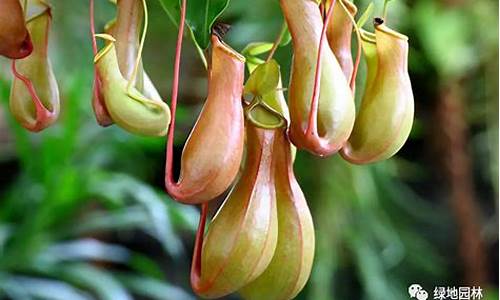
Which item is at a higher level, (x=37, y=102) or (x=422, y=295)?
(x=37, y=102)

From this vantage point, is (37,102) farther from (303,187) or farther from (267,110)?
(303,187)

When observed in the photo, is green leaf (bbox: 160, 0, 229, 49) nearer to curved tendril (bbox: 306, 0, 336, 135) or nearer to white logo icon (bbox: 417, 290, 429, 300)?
curved tendril (bbox: 306, 0, 336, 135)

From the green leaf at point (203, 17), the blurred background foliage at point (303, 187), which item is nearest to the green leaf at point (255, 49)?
the green leaf at point (203, 17)

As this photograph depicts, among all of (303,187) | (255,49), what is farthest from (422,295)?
(255,49)

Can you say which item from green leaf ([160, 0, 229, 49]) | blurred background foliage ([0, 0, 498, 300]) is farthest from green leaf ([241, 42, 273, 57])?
blurred background foliage ([0, 0, 498, 300])

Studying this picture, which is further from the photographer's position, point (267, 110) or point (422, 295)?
point (422, 295)

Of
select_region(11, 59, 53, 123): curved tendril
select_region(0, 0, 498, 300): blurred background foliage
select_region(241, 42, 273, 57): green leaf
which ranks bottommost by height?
select_region(0, 0, 498, 300): blurred background foliage

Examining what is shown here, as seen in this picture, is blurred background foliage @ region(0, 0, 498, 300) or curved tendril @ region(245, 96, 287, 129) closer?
curved tendril @ region(245, 96, 287, 129)

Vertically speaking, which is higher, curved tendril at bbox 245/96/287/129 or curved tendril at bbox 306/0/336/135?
curved tendril at bbox 306/0/336/135
